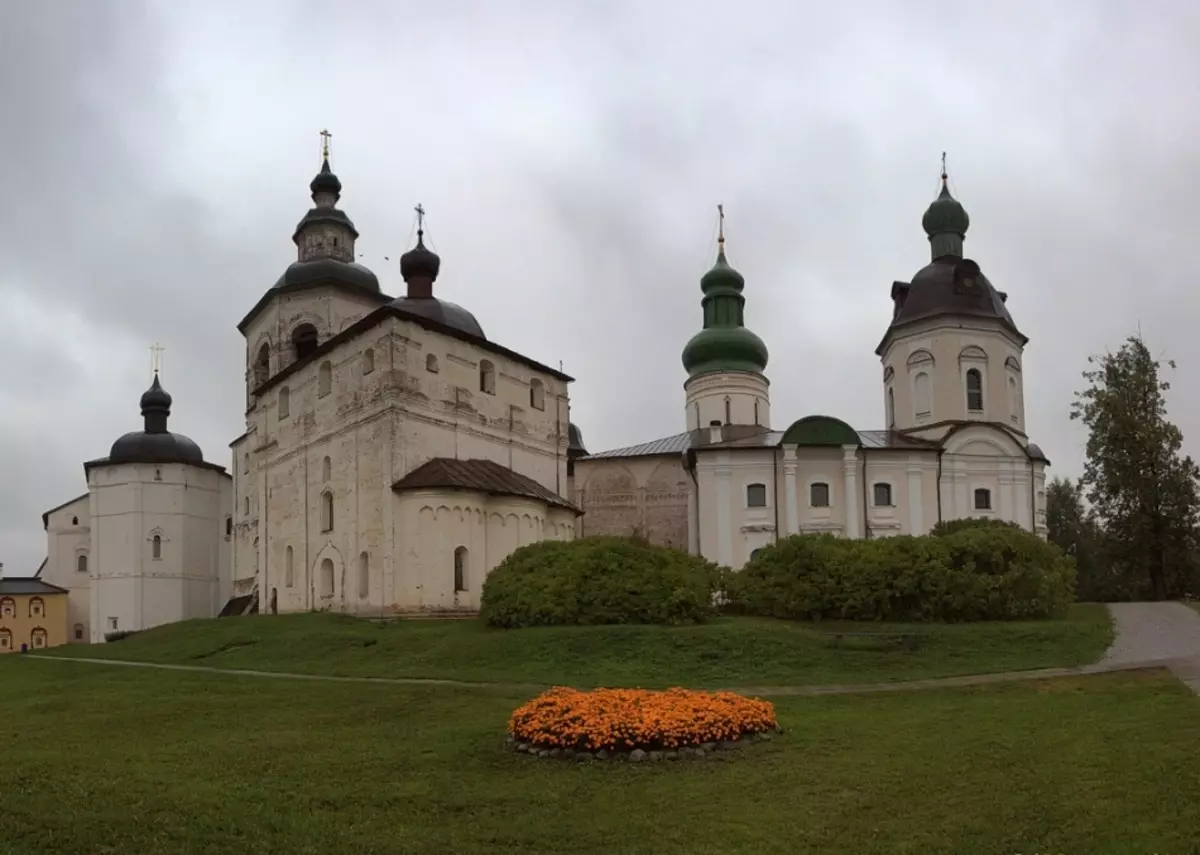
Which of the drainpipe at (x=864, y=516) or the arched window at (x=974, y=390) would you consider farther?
the arched window at (x=974, y=390)

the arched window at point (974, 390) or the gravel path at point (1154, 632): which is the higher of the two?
the arched window at point (974, 390)

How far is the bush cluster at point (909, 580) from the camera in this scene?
77.9ft

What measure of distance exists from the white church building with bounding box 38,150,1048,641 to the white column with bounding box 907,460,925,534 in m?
0.08

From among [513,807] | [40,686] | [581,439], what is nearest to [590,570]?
[40,686]

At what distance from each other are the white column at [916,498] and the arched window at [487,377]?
16.7 m

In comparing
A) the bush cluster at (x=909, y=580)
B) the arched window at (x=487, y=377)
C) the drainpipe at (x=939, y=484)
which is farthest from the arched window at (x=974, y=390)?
the arched window at (x=487, y=377)

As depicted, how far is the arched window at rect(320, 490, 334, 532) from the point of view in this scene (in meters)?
33.2

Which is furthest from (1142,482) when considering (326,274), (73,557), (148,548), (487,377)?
(73,557)

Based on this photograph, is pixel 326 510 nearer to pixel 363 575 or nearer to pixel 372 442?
pixel 363 575

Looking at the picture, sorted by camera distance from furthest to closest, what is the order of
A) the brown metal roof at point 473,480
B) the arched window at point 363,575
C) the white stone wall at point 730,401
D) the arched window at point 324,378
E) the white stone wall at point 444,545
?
the white stone wall at point 730,401, the arched window at point 324,378, the arched window at point 363,575, the brown metal roof at point 473,480, the white stone wall at point 444,545

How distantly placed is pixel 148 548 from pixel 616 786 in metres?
45.1

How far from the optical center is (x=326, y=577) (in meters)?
33.1

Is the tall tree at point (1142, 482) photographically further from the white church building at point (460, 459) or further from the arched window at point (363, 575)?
the arched window at point (363, 575)

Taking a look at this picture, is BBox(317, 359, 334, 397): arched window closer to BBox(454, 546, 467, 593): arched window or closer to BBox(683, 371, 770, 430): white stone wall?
BBox(454, 546, 467, 593): arched window
